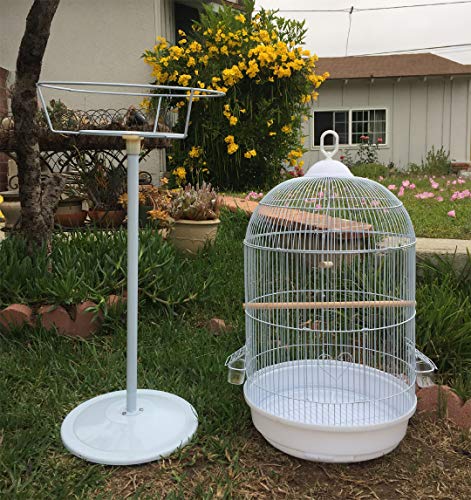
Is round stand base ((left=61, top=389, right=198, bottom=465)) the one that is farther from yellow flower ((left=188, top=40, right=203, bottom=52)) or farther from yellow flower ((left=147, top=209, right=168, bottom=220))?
yellow flower ((left=188, top=40, right=203, bottom=52))

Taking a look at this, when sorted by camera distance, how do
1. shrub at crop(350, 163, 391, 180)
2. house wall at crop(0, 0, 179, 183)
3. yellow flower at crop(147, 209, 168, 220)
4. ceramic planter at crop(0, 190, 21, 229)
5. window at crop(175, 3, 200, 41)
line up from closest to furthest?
yellow flower at crop(147, 209, 168, 220) → ceramic planter at crop(0, 190, 21, 229) → house wall at crop(0, 0, 179, 183) → window at crop(175, 3, 200, 41) → shrub at crop(350, 163, 391, 180)

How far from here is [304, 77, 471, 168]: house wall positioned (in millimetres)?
13602

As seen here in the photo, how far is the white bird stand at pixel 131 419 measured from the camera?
1.99 meters

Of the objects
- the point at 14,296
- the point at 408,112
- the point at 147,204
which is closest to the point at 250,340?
the point at 14,296

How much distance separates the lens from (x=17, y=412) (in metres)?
2.22

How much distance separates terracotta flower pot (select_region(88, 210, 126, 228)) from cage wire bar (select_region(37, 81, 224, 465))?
222 cm

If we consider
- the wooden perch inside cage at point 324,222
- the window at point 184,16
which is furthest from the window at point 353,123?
the wooden perch inside cage at point 324,222

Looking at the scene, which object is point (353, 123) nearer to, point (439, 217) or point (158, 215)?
point (439, 217)

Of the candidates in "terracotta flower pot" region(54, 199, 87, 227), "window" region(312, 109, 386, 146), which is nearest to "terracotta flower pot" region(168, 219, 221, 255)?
"terracotta flower pot" region(54, 199, 87, 227)

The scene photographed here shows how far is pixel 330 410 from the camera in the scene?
223 cm

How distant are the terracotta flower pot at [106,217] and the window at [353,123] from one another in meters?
10.4

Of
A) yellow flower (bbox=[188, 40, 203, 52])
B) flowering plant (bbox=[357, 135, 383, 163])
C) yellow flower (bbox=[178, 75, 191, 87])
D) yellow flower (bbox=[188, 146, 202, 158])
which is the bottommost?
yellow flower (bbox=[188, 146, 202, 158])

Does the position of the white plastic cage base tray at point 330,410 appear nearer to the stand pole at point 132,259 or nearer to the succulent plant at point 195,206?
the stand pole at point 132,259

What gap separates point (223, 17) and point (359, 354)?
599cm
